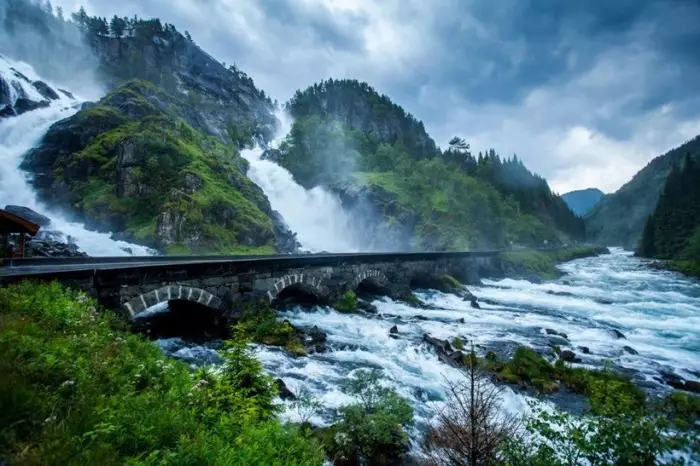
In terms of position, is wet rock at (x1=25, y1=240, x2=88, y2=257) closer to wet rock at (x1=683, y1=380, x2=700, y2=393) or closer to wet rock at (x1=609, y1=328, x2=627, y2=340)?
wet rock at (x1=683, y1=380, x2=700, y2=393)

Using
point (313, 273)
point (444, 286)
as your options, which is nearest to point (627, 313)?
point (444, 286)

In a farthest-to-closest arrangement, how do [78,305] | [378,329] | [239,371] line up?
[378,329], [78,305], [239,371]

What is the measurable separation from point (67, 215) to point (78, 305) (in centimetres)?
4312

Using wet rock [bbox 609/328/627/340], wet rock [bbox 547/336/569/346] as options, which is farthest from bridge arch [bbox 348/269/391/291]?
wet rock [bbox 609/328/627/340]

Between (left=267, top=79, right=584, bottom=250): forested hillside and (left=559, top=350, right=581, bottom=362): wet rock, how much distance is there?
45.7 meters

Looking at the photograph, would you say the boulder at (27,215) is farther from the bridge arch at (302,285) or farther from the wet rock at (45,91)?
the wet rock at (45,91)

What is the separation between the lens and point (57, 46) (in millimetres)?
102062

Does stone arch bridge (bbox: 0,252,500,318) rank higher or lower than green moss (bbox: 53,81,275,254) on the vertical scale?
lower

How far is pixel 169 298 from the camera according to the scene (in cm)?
1343

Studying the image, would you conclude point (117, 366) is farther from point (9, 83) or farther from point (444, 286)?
point (9, 83)

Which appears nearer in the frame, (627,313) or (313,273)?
(313,273)

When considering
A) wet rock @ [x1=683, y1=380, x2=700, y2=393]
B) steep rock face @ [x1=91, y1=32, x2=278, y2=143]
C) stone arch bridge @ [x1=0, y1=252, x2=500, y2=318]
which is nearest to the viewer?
stone arch bridge @ [x1=0, y1=252, x2=500, y2=318]

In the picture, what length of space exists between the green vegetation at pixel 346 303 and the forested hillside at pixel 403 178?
40.8 meters

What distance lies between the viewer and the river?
12516 mm
